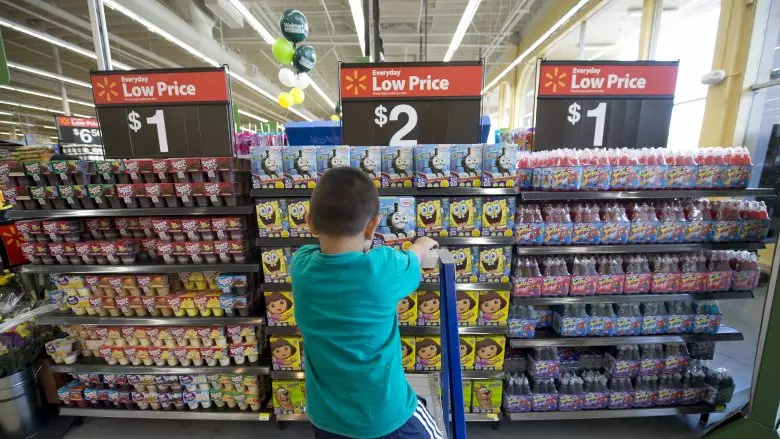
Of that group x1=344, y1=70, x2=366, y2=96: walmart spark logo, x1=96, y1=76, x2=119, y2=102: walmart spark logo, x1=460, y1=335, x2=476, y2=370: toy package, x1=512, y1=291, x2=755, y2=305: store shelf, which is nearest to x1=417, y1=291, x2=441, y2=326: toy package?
x1=460, y1=335, x2=476, y2=370: toy package

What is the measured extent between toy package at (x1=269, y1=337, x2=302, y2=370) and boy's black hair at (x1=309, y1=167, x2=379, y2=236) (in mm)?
1818

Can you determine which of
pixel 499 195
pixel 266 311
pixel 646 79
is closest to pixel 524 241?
pixel 499 195

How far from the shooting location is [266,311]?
2.61 meters

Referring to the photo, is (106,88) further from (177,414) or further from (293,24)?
(293,24)

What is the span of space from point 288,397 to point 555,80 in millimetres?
3304

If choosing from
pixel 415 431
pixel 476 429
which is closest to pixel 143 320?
pixel 415 431

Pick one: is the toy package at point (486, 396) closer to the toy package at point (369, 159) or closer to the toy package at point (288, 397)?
the toy package at point (288, 397)

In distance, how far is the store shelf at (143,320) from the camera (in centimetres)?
261

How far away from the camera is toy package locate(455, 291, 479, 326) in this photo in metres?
2.53

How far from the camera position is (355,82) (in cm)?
258

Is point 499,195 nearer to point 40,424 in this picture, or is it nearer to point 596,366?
point 596,366

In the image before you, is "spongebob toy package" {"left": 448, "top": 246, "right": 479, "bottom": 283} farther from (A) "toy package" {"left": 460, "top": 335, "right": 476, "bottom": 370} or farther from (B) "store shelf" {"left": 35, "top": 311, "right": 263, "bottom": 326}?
(B) "store shelf" {"left": 35, "top": 311, "right": 263, "bottom": 326}

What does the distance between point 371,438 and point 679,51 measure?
9.97 m

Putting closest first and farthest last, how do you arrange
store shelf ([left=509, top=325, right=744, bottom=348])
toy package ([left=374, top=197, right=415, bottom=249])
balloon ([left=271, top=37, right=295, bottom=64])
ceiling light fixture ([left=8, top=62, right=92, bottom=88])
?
toy package ([left=374, top=197, right=415, bottom=249]) → store shelf ([left=509, top=325, right=744, bottom=348]) → balloon ([left=271, top=37, right=295, bottom=64]) → ceiling light fixture ([left=8, top=62, right=92, bottom=88])
